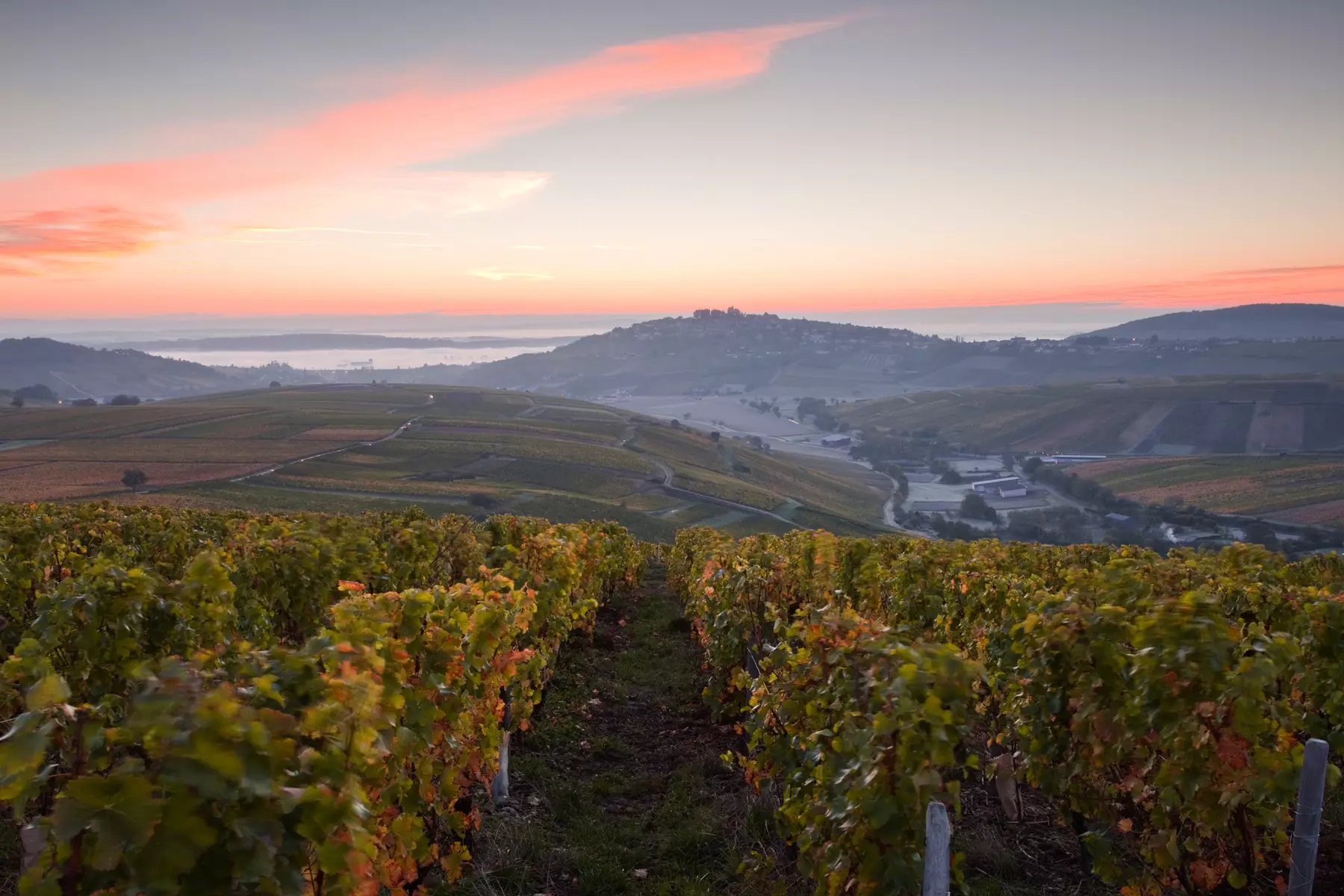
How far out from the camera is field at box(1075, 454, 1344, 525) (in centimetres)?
9394

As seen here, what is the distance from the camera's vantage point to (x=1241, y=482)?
351 feet

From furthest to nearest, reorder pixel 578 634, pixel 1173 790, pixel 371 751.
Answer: pixel 578 634 < pixel 1173 790 < pixel 371 751

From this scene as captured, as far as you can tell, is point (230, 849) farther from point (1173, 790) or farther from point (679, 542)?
point (679, 542)

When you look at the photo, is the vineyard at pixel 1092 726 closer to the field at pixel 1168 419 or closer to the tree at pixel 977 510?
the tree at pixel 977 510

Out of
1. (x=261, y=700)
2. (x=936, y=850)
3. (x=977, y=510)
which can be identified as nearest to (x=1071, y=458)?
(x=977, y=510)

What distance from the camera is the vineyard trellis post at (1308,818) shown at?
466 cm

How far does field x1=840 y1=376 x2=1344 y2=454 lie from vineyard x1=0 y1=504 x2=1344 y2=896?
155891 millimetres

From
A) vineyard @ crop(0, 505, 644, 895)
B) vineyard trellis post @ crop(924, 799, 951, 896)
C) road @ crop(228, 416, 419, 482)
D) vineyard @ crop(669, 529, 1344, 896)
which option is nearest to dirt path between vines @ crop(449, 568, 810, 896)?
vineyard @ crop(0, 505, 644, 895)

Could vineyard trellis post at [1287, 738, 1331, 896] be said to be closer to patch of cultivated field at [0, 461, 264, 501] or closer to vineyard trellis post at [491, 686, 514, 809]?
vineyard trellis post at [491, 686, 514, 809]

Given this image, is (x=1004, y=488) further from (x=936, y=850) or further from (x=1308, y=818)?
(x=936, y=850)

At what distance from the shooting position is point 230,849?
2.83 meters

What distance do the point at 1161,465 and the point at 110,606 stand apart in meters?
144

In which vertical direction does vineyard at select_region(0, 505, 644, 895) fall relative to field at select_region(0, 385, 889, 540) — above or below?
above

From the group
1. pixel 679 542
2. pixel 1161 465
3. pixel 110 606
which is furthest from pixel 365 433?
pixel 1161 465
